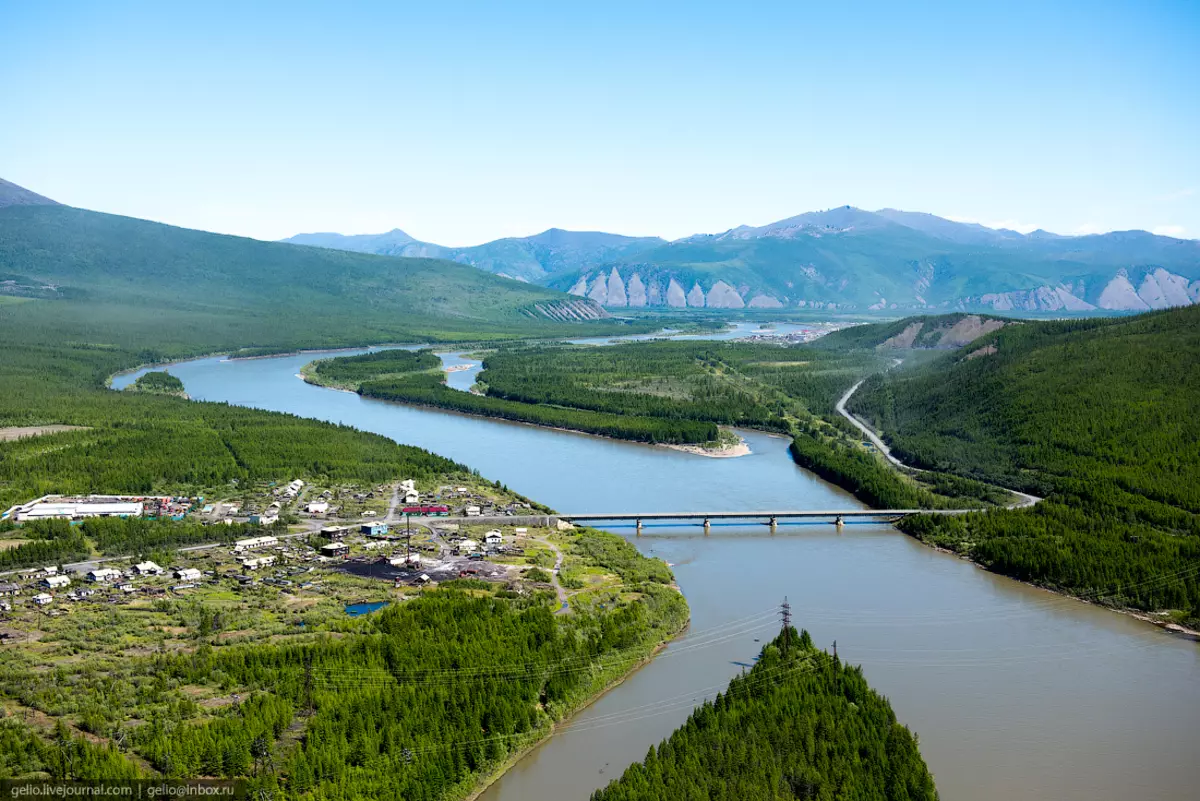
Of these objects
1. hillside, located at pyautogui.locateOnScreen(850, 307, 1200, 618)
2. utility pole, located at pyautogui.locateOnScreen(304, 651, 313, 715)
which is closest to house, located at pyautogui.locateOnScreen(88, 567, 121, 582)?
utility pole, located at pyautogui.locateOnScreen(304, 651, 313, 715)

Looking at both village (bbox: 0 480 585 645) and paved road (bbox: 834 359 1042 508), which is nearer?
village (bbox: 0 480 585 645)

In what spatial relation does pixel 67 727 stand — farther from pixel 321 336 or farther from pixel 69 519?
pixel 321 336

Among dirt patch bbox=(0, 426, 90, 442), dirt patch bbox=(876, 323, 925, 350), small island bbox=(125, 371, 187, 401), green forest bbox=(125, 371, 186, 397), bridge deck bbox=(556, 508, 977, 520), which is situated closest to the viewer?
bridge deck bbox=(556, 508, 977, 520)

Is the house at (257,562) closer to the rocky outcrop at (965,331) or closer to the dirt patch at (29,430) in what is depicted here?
the dirt patch at (29,430)

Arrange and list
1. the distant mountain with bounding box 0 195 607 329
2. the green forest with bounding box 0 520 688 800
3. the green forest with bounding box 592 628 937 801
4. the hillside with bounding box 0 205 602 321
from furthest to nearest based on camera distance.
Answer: the hillside with bounding box 0 205 602 321 → the distant mountain with bounding box 0 195 607 329 → the green forest with bounding box 592 628 937 801 → the green forest with bounding box 0 520 688 800

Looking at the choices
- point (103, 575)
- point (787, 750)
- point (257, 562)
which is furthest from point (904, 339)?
point (787, 750)

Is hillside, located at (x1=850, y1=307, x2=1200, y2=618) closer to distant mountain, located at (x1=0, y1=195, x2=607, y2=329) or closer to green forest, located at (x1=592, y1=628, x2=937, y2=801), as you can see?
green forest, located at (x1=592, y1=628, x2=937, y2=801)

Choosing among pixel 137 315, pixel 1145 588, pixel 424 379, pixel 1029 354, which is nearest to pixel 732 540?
pixel 1145 588
